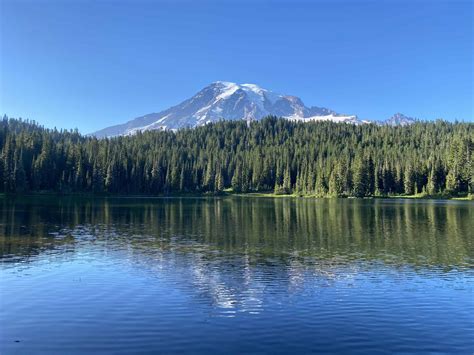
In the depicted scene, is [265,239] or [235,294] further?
[265,239]

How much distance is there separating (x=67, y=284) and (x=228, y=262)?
15596 millimetres

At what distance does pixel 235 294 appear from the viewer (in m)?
30.5

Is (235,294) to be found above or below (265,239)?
below

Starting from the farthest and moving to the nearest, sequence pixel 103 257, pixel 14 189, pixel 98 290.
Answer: pixel 14 189 → pixel 103 257 → pixel 98 290

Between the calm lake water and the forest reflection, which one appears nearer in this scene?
the calm lake water

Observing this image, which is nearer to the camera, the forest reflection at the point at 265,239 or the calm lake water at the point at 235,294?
the calm lake water at the point at 235,294

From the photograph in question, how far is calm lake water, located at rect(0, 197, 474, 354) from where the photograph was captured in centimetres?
2152

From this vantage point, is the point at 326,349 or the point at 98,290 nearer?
the point at 326,349

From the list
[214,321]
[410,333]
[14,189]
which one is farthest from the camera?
[14,189]

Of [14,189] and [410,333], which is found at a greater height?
[14,189]

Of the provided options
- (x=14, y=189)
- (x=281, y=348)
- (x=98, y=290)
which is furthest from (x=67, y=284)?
(x=14, y=189)

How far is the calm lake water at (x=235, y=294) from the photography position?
70.6 ft

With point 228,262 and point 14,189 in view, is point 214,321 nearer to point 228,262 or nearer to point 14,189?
point 228,262

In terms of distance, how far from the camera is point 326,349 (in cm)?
2023
